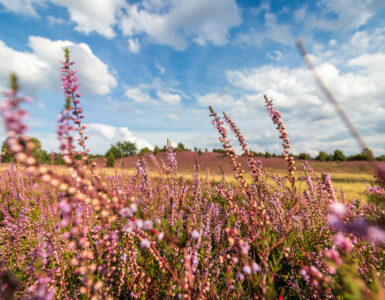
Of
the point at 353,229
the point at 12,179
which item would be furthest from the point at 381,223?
the point at 12,179

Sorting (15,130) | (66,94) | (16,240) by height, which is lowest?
(16,240)

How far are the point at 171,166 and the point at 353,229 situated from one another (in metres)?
4.27

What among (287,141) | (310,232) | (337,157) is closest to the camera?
(287,141)

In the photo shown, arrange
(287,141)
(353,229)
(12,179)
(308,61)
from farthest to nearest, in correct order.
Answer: (12,179), (287,141), (353,229), (308,61)

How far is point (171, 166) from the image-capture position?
501 cm

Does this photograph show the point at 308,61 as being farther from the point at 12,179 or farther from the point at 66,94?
the point at 12,179

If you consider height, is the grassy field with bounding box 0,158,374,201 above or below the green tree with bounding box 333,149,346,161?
below

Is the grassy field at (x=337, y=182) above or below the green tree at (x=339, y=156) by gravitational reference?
below

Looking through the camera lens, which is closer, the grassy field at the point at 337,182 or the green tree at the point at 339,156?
the grassy field at the point at 337,182

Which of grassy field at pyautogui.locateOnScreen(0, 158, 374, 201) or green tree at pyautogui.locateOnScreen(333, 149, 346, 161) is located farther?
green tree at pyautogui.locateOnScreen(333, 149, 346, 161)

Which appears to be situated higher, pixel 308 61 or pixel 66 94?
pixel 66 94

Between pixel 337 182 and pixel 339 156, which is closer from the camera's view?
pixel 337 182

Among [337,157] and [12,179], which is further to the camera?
[337,157]

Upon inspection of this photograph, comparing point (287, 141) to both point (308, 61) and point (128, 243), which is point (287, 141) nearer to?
point (308, 61)
